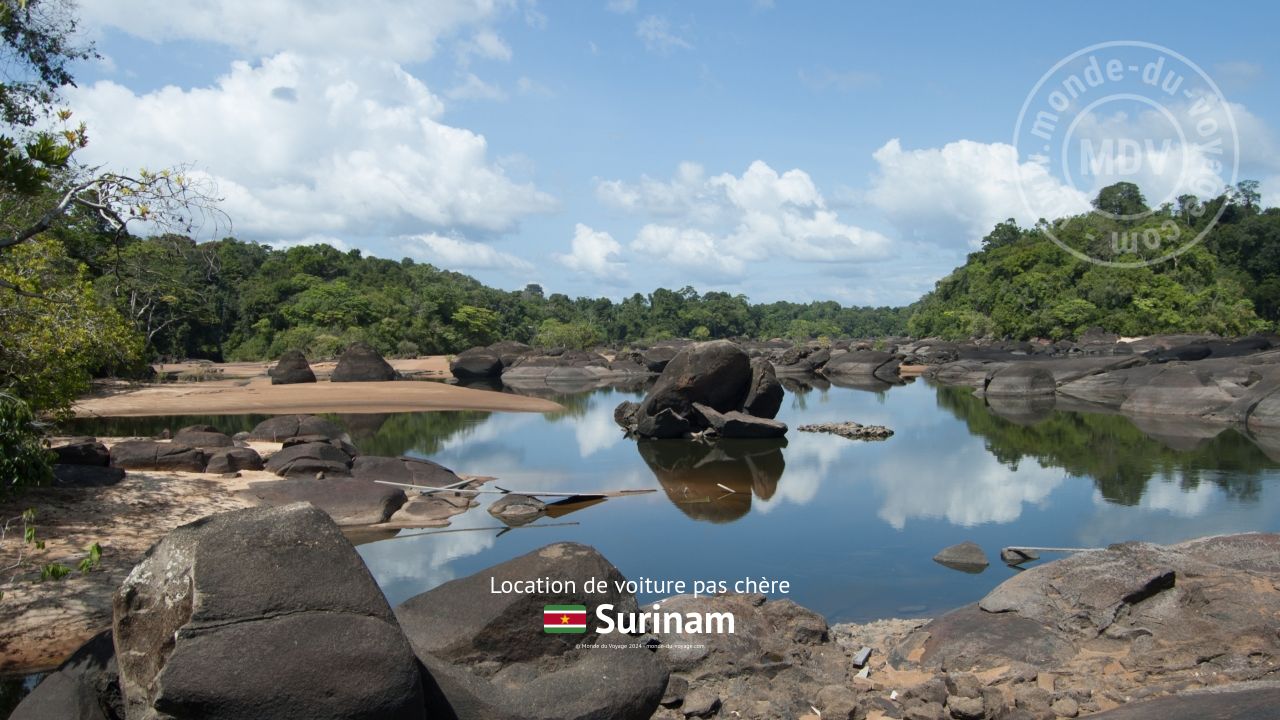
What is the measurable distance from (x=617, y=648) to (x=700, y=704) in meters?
0.79

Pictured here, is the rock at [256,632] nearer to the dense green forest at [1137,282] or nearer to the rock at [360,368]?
the rock at [360,368]

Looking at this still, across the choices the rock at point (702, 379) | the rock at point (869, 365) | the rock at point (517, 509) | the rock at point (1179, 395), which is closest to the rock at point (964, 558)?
the rock at point (517, 509)

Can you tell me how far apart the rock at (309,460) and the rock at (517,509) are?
3.20 metres

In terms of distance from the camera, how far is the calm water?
41.0ft

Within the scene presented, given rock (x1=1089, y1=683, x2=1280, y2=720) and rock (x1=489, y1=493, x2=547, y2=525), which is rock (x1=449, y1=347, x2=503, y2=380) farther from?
rock (x1=1089, y1=683, x2=1280, y2=720)

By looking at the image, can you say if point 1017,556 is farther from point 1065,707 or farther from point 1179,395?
point 1179,395

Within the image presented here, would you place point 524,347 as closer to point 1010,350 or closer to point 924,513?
point 1010,350

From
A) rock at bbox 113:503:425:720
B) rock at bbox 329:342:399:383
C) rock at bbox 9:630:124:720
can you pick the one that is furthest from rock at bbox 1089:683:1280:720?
rock at bbox 329:342:399:383

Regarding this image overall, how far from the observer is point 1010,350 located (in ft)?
187

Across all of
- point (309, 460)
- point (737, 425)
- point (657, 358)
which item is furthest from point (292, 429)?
point (657, 358)

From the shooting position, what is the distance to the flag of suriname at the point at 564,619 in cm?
720

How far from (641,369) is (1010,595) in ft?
166

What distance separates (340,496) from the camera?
14586mm

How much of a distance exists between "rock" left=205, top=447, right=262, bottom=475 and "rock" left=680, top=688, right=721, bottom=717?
12.1 meters
